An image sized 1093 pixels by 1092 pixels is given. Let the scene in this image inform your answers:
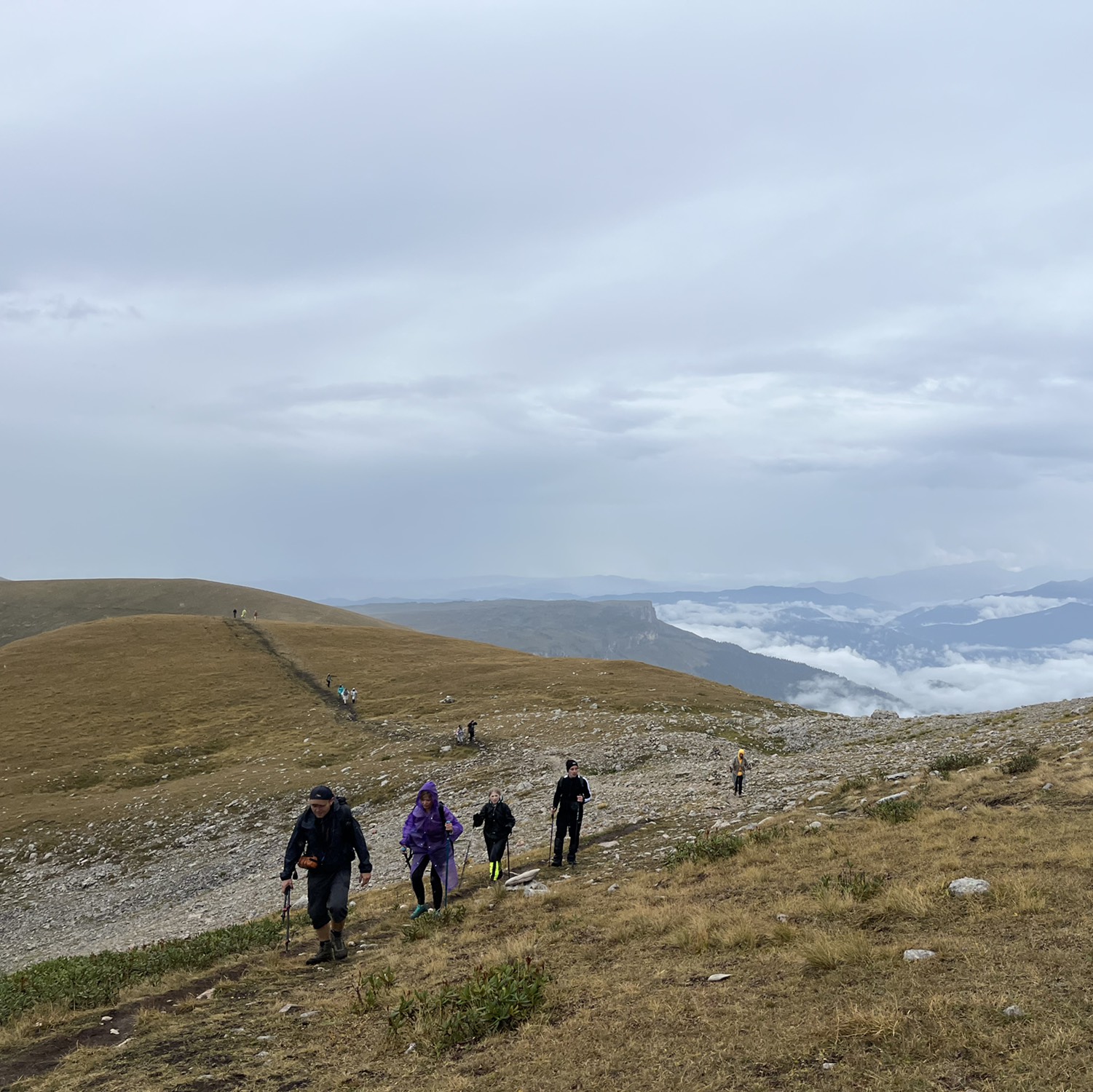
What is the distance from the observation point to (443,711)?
52062 mm

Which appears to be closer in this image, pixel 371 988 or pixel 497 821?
pixel 371 988

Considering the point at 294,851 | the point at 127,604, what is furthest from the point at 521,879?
the point at 127,604

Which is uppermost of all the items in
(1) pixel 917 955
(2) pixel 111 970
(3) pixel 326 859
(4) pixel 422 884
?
(1) pixel 917 955

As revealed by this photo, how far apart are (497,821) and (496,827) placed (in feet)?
0.43

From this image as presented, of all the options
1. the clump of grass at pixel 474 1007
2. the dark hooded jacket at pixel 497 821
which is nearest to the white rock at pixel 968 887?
the clump of grass at pixel 474 1007

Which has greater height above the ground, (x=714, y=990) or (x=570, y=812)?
(x=714, y=990)

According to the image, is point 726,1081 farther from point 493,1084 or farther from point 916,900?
point 916,900

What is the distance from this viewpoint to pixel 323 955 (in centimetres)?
1245

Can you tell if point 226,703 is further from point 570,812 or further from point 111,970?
point 570,812

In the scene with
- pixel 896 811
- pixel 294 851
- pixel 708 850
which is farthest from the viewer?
pixel 896 811

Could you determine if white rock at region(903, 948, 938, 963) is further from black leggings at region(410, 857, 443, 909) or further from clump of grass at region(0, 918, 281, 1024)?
clump of grass at region(0, 918, 281, 1024)

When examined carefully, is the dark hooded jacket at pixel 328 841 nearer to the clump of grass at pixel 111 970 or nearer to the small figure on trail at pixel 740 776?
the clump of grass at pixel 111 970

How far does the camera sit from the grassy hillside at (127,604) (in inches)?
5886

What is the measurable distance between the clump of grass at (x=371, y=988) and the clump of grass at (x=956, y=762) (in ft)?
54.0
